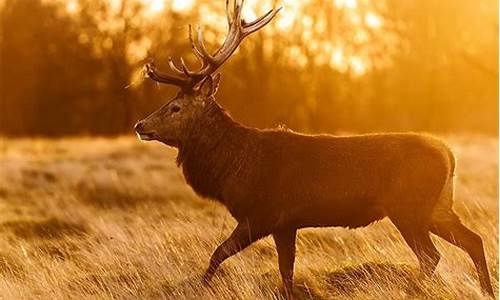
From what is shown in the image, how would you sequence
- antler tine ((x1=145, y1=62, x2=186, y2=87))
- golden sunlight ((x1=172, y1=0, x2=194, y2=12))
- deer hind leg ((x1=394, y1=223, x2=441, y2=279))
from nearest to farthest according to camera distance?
deer hind leg ((x1=394, y1=223, x2=441, y2=279)), antler tine ((x1=145, y1=62, x2=186, y2=87)), golden sunlight ((x1=172, y1=0, x2=194, y2=12))

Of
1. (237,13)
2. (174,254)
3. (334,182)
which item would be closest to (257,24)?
(237,13)

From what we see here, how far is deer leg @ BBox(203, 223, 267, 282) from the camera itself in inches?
303

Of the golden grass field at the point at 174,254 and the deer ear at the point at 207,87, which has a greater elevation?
the deer ear at the point at 207,87

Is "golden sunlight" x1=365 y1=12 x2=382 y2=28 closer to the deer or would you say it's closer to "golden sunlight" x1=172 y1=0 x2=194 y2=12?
"golden sunlight" x1=172 y1=0 x2=194 y2=12

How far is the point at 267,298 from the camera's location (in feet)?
24.4

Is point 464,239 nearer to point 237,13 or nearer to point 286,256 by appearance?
point 286,256

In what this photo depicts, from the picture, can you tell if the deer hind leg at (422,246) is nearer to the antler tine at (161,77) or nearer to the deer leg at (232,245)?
the deer leg at (232,245)

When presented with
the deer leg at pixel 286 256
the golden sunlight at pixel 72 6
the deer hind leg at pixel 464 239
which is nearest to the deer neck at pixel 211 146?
the deer leg at pixel 286 256

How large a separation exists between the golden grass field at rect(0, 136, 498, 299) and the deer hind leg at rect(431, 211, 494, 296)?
18 cm

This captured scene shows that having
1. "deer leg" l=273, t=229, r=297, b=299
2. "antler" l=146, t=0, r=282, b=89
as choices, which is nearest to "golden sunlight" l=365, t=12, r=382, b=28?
"antler" l=146, t=0, r=282, b=89

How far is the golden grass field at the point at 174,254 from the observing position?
7.59 m

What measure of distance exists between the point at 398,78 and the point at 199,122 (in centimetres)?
3496

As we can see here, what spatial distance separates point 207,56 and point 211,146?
30.6 inches

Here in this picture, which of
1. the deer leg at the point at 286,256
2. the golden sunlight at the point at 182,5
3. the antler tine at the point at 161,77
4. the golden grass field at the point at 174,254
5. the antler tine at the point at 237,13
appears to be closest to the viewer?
the golden grass field at the point at 174,254
